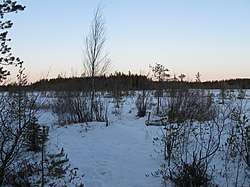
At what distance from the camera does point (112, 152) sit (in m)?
9.24

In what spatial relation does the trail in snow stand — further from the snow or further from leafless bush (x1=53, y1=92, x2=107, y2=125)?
leafless bush (x1=53, y1=92, x2=107, y2=125)

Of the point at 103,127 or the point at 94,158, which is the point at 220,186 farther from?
the point at 103,127

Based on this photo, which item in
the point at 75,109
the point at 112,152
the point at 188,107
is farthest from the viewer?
the point at 75,109

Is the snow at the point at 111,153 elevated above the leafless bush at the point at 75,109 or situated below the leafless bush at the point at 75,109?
below

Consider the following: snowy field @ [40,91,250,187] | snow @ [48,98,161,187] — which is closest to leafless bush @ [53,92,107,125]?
snowy field @ [40,91,250,187]

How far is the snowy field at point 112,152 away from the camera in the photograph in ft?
23.4

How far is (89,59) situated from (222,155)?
31.6 ft

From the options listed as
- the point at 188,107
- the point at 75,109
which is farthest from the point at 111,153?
the point at 75,109

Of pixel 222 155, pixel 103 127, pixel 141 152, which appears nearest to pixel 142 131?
pixel 103 127

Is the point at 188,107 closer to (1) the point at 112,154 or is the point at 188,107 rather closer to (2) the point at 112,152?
(2) the point at 112,152

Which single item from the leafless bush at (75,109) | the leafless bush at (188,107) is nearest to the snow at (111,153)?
the leafless bush at (75,109)

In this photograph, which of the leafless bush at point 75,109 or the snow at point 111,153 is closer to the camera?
the snow at point 111,153

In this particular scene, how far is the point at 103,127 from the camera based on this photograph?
1238 centimetres

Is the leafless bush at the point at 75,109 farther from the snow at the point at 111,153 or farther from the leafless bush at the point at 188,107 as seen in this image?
the leafless bush at the point at 188,107
